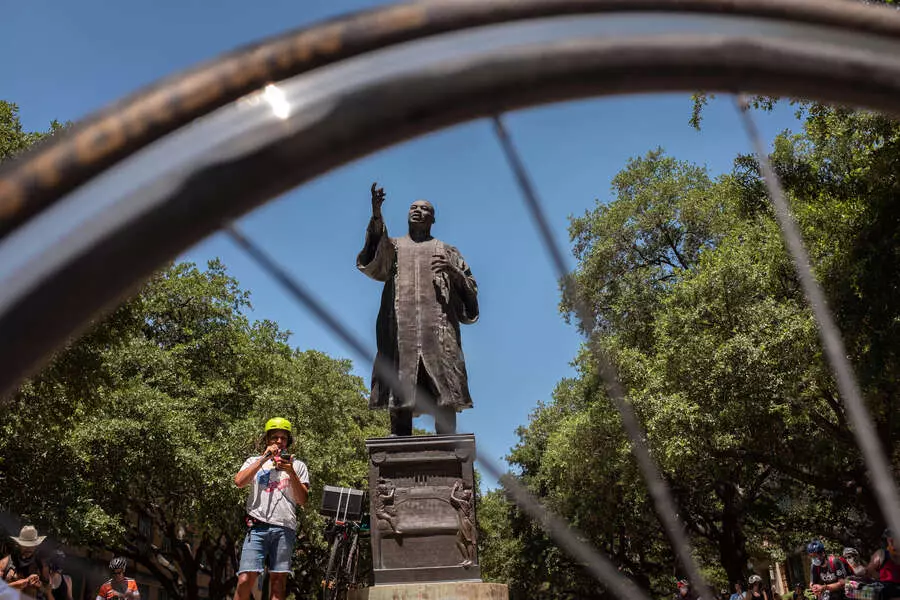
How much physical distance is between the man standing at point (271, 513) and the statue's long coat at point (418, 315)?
181 centimetres

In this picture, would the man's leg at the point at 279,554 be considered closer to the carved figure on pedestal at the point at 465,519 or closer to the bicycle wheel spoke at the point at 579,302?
the carved figure on pedestal at the point at 465,519

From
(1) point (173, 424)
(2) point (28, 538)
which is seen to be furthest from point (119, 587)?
(1) point (173, 424)

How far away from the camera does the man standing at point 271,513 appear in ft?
16.7

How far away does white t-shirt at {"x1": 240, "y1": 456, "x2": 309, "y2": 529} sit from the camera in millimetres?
5117

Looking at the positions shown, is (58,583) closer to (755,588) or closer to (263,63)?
(263,63)

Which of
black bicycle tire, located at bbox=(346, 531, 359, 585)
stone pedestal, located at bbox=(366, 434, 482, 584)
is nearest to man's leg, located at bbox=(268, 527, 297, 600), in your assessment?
stone pedestal, located at bbox=(366, 434, 482, 584)

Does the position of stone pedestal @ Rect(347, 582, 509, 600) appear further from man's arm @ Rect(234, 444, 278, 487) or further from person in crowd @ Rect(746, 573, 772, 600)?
person in crowd @ Rect(746, 573, 772, 600)

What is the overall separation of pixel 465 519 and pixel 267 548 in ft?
6.14

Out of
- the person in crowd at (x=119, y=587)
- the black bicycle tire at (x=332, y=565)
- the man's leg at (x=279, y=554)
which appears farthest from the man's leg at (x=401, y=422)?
the person in crowd at (x=119, y=587)

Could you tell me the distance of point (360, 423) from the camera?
35.8 metres

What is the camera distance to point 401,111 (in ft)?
2.74

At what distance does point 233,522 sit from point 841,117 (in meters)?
18.2

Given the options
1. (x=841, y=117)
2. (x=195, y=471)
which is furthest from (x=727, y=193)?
(x=195, y=471)

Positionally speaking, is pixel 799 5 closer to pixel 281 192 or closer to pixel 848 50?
pixel 848 50
